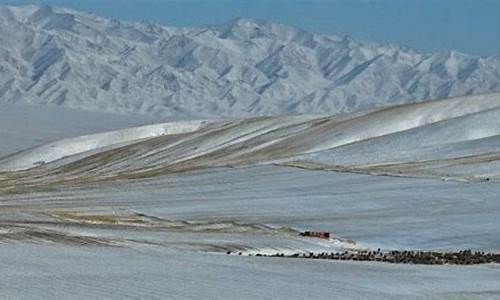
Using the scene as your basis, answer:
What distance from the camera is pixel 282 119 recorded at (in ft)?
484

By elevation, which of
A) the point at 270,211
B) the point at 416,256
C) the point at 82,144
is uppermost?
the point at 82,144

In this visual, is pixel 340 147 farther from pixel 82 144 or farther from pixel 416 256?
pixel 82 144

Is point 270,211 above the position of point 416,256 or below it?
above

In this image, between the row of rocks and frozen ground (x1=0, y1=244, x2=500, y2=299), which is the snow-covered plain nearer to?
frozen ground (x1=0, y1=244, x2=500, y2=299)

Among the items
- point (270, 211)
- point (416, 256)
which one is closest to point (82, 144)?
point (270, 211)

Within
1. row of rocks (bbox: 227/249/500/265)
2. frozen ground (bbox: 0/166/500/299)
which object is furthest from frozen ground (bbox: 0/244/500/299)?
row of rocks (bbox: 227/249/500/265)

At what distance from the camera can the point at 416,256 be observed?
43250 millimetres

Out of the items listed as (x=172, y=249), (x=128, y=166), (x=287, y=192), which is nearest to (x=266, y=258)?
(x=172, y=249)

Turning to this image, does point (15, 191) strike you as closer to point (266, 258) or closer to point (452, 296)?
point (266, 258)

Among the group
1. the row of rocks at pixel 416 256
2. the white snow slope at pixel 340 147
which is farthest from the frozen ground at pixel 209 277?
the white snow slope at pixel 340 147

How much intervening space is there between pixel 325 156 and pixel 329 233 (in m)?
44.8

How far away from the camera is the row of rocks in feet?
136

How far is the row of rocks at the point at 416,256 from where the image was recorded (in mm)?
41406

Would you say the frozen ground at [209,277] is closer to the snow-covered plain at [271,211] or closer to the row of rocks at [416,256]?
the snow-covered plain at [271,211]
